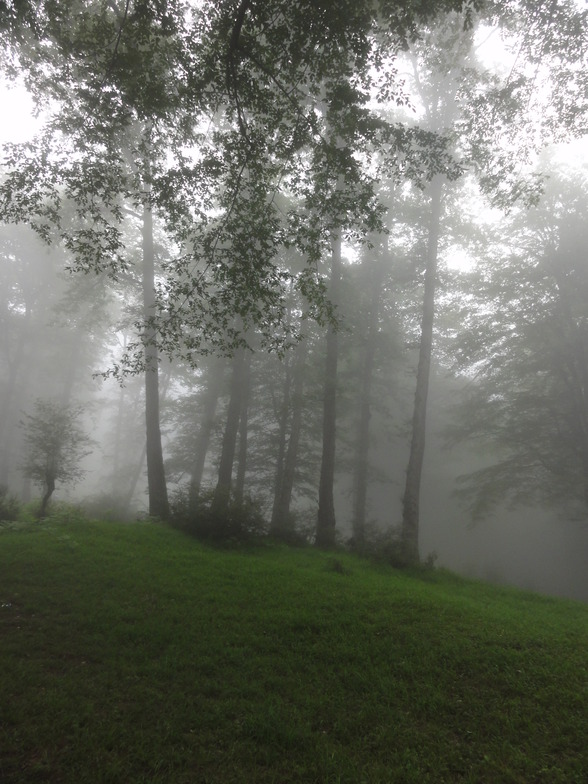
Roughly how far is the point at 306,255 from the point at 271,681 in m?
15.2

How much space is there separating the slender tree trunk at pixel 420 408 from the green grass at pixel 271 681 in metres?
4.49

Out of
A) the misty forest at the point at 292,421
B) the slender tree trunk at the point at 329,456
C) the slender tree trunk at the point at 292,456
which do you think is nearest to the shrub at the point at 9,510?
the misty forest at the point at 292,421

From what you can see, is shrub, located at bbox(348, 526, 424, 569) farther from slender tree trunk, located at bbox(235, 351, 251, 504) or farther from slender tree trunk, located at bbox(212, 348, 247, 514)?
slender tree trunk, located at bbox(235, 351, 251, 504)

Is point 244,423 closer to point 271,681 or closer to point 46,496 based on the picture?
point 46,496

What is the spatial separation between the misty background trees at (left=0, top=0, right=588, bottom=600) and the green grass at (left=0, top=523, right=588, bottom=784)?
3.85 meters

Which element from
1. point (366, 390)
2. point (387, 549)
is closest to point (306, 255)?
point (366, 390)

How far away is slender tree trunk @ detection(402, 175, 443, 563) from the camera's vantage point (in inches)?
480

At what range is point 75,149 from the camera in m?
7.38

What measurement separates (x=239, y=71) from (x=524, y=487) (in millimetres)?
15483

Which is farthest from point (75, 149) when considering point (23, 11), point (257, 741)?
point (257, 741)

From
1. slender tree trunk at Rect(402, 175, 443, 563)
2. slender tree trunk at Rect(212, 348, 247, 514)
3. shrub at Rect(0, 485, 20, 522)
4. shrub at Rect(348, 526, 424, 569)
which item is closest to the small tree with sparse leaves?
shrub at Rect(0, 485, 20, 522)

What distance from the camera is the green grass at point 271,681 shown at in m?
3.54

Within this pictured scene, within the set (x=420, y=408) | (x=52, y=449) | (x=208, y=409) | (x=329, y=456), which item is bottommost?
(x=52, y=449)

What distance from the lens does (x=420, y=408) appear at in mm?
13500
